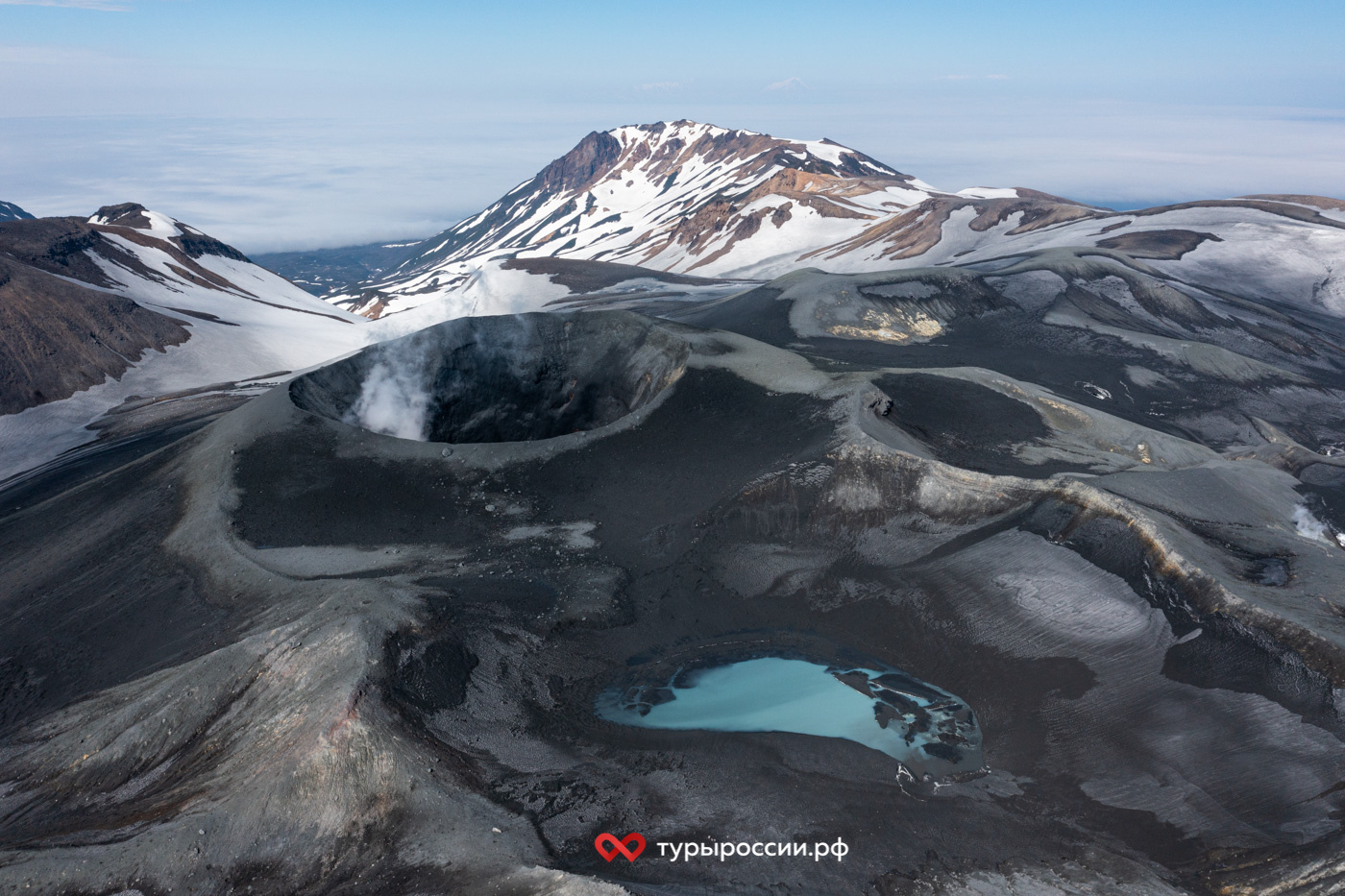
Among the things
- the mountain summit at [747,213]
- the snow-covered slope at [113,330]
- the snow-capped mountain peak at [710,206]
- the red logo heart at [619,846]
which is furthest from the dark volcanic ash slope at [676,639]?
the snow-capped mountain peak at [710,206]

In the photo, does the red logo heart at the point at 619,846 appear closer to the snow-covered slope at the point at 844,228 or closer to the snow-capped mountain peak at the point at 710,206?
the snow-covered slope at the point at 844,228


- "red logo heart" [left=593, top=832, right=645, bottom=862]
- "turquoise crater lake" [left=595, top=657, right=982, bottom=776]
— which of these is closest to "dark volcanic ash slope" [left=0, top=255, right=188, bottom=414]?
"turquoise crater lake" [left=595, top=657, right=982, bottom=776]

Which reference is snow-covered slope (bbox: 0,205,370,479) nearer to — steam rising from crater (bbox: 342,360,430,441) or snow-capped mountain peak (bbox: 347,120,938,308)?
steam rising from crater (bbox: 342,360,430,441)

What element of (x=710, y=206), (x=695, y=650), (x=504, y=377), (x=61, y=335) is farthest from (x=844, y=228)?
(x=695, y=650)

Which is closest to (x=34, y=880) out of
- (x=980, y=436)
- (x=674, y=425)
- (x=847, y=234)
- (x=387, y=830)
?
(x=387, y=830)

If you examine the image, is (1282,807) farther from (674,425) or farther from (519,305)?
(519,305)
